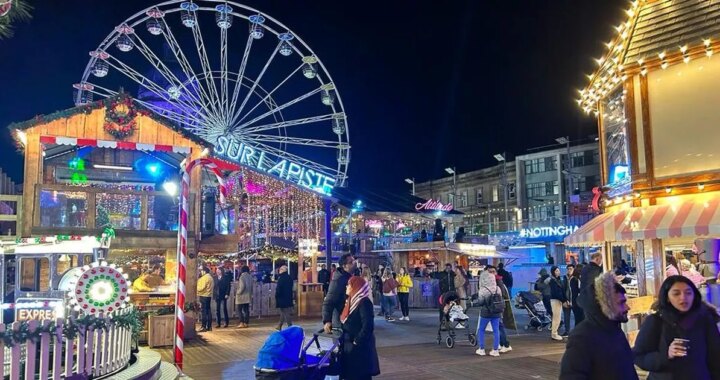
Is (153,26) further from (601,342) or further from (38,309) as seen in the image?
(601,342)

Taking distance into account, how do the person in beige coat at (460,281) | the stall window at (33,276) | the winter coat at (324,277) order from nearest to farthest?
the stall window at (33,276) → the person in beige coat at (460,281) → the winter coat at (324,277)

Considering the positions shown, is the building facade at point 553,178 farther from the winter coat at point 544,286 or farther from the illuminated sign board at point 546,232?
the winter coat at point 544,286

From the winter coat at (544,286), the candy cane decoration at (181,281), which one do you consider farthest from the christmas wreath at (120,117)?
the winter coat at (544,286)

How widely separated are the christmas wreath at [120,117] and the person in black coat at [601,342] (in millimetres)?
11743

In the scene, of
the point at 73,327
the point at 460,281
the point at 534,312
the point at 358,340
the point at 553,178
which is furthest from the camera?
the point at 553,178

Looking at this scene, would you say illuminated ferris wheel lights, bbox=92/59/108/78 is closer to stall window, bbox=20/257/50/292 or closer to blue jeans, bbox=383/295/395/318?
stall window, bbox=20/257/50/292

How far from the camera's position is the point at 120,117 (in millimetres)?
13070

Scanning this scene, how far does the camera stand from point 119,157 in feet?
51.0

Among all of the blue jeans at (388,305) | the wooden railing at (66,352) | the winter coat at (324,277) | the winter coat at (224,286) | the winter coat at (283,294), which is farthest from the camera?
the winter coat at (324,277)

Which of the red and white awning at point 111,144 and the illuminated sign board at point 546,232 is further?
the illuminated sign board at point 546,232

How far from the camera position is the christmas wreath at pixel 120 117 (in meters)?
13.0

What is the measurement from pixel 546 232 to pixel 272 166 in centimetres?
2348

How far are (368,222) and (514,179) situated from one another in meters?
27.6

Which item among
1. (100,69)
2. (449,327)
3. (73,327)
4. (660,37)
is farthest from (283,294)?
(100,69)
